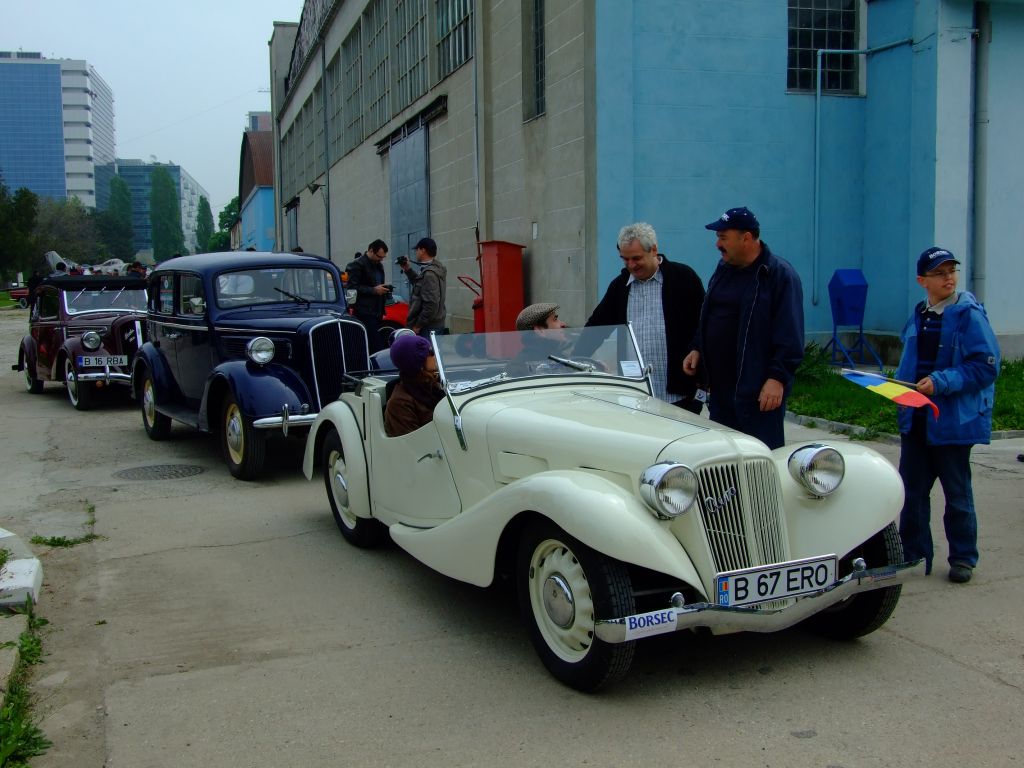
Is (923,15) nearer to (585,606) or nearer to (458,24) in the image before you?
(458,24)

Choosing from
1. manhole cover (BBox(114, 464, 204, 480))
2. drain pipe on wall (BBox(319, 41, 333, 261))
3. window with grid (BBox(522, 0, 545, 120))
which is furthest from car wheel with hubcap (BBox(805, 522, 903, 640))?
drain pipe on wall (BBox(319, 41, 333, 261))

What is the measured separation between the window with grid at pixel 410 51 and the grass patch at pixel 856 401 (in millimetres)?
14516

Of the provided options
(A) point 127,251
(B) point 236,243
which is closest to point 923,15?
(B) point 236,243

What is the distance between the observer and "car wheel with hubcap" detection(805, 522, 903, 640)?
4129 mm

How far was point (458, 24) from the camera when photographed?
20.3 m

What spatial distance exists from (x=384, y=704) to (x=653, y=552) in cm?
120

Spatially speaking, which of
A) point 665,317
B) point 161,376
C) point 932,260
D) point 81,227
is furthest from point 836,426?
point 81,227

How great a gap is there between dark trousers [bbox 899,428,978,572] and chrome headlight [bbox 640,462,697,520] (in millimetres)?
1991

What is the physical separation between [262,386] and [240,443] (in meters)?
0.52

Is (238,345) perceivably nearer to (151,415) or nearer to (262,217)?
(151,415)

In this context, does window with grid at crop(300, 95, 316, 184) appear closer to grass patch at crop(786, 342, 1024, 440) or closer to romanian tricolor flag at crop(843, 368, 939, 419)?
grass patch at crop(786, 342, 1024, 440)

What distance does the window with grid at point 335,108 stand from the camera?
118ft

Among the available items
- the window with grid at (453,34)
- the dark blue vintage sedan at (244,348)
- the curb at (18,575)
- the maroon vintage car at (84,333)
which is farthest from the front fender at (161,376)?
the window with grid at (453,34)

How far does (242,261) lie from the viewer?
9.59 m
